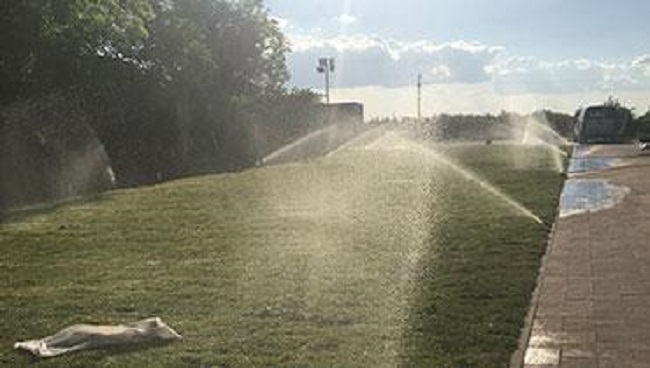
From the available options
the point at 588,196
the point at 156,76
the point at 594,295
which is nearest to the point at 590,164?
the point at 588,196

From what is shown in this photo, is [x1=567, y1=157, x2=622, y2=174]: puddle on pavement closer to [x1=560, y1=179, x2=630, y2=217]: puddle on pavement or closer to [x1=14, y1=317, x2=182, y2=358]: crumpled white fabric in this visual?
[x1=560, y1=179, x2=630, y2=217]: puddle on pavement

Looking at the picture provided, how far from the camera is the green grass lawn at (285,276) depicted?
563 centimetres

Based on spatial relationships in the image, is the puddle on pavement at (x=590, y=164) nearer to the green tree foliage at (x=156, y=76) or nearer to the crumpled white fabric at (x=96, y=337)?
the green tree foliage at (x=156, y=76)

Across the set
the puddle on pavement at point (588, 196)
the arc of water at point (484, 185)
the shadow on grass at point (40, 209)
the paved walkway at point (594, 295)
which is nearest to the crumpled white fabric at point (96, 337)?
the paved walkway at point (594, 295)

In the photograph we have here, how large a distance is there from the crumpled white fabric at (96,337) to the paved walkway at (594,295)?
2.22m

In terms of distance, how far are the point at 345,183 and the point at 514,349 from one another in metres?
13.6

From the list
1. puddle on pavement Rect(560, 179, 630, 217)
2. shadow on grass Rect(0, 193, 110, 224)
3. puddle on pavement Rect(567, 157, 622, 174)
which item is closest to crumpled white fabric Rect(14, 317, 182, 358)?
shadow on grass Rect(0, 193, 110, 224)

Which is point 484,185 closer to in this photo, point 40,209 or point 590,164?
point 590,164

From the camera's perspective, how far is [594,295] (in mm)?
6969

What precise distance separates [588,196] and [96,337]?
416 inches

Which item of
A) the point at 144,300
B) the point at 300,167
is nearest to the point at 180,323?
the point at 144,300

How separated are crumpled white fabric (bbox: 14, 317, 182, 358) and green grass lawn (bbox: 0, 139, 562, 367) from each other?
13cm

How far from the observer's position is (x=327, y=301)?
22.7 ft

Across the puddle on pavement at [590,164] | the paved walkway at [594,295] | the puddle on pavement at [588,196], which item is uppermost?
the paved walkway at [594,295]
